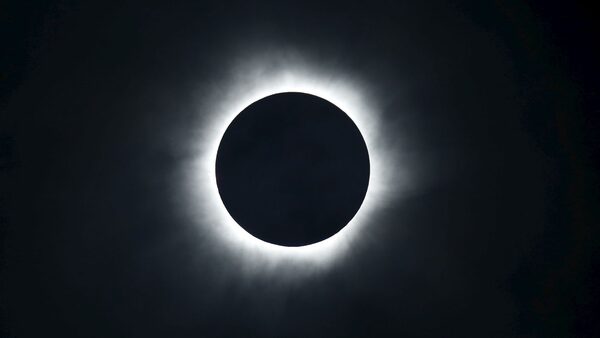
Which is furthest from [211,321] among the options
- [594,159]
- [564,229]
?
[594,159]

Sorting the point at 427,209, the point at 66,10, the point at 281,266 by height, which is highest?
the point at 66,10

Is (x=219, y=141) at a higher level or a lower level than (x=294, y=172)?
higher

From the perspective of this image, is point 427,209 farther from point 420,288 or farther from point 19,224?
point 19,224
